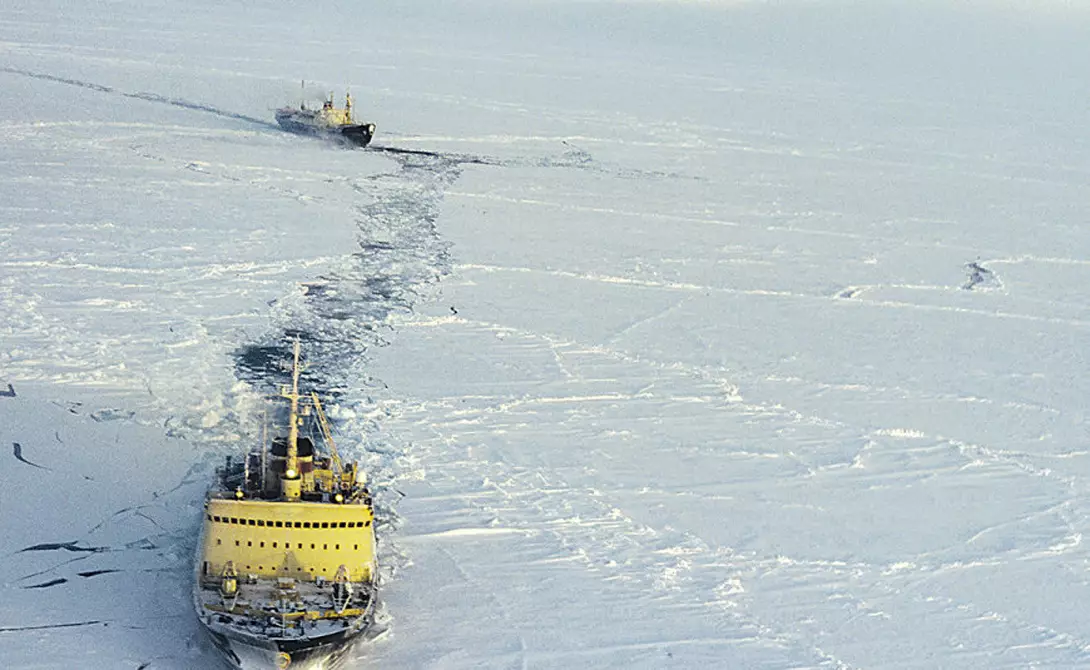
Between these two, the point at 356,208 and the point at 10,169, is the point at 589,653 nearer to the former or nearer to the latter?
the point at 356,208

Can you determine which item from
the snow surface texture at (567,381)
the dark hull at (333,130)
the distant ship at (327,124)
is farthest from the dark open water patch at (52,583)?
the distant ship at (327,124)

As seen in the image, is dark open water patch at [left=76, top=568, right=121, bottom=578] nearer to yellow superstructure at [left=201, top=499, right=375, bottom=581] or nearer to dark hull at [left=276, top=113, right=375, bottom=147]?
yellow superstructure at [left=201, top=499, right=375, bottom=581]

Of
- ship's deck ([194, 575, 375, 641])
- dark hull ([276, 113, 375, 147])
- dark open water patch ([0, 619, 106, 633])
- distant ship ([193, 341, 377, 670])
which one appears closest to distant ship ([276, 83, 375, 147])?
dark hull ([276, 113, 375, 147])

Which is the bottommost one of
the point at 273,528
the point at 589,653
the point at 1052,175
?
the point at 589,653

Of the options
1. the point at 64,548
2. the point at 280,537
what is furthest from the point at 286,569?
the point at 64,548

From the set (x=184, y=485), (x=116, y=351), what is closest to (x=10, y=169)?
(x=116, y=351)

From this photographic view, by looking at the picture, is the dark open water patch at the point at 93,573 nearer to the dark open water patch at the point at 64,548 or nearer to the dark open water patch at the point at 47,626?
the dark open water patch at the point at 64,548
